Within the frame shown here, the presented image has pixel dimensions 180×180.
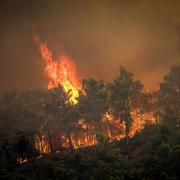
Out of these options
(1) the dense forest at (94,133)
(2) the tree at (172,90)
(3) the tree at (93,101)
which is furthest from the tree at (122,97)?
(2) the tree at (172,90)

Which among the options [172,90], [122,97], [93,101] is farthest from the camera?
[172,90]

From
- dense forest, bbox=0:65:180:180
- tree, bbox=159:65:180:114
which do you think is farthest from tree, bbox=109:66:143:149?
tree, bbox=159:65:180:114

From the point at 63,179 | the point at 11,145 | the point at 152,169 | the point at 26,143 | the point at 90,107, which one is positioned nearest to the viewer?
the point at 152,169

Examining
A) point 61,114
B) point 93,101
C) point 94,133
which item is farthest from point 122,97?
point 94,133

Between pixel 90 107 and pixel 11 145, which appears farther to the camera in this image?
pixel 90 107

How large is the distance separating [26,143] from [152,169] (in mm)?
23486

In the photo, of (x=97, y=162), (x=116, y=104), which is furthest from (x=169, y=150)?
(x=116, y=104)

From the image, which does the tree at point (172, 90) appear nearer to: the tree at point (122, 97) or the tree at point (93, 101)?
the tree at point (122, 97)

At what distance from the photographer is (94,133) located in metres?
80.5

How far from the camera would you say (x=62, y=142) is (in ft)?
308

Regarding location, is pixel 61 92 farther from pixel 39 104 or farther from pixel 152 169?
pixel 152 169

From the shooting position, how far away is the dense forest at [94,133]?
41881 mm

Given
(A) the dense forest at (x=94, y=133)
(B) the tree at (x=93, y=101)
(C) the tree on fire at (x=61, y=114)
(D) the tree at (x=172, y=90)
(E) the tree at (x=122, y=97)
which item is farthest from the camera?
(D) the tree at (x=172, y=90)

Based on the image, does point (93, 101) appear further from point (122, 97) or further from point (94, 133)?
point (94, 133)
